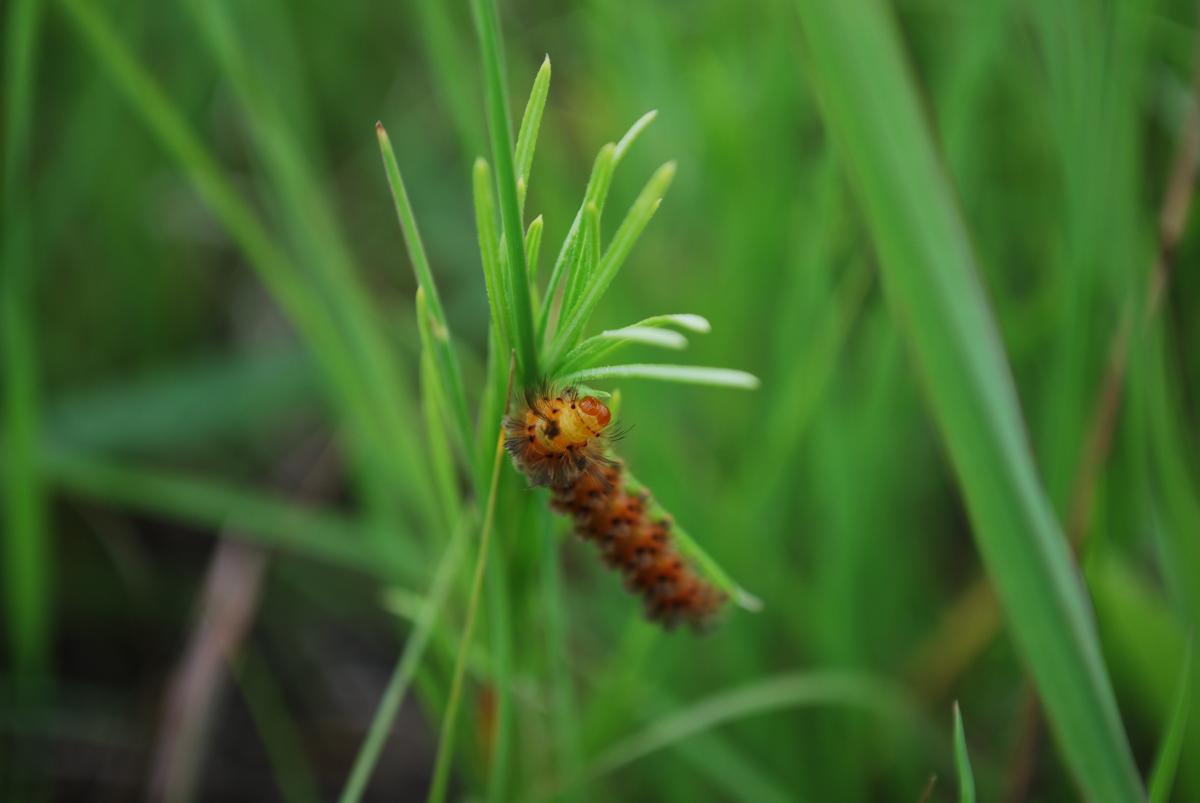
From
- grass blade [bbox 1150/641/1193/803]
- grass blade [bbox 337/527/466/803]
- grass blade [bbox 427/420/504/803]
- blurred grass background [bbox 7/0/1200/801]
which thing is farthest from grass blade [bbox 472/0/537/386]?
grass blade [bbox 1150/641/1193/803]

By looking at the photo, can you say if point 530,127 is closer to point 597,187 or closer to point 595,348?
point 597,187

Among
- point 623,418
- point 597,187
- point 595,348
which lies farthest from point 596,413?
point 623,418

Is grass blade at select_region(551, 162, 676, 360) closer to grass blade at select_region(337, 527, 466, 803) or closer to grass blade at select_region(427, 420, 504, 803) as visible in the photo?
grass blade at select_region(427, 420, 504, 803)

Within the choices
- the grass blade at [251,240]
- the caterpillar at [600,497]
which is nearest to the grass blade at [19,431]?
the grass blade at [251,240]

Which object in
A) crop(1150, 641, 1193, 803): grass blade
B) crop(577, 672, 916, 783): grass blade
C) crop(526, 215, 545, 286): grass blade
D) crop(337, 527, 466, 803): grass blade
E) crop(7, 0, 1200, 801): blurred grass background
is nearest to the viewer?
crop(526, 215, 545, 286): grass blade

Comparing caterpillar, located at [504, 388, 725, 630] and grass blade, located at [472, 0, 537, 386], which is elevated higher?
grass blade, located at [472, 0, 537, 386]

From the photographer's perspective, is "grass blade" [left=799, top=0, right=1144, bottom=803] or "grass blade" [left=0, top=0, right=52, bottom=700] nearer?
"grass blade" [left=799, top=0, right=1144, bottom=803]
